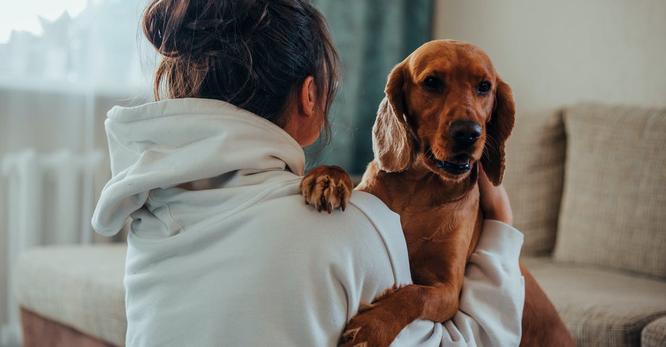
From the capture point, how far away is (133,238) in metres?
1.03

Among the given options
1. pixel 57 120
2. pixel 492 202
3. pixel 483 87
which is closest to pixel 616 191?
pixel 492 202

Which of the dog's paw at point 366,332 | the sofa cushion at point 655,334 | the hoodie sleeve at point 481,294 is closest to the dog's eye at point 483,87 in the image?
the hoodie sleeve at point 481,294

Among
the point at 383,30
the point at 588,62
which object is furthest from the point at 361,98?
the point at 588,62

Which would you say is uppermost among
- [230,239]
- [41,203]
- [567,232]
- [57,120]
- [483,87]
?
[483,87]

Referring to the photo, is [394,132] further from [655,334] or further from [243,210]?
[655,334]

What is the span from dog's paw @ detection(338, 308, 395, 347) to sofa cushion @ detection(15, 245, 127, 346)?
1.41m

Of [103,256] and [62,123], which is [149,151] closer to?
[103,256]

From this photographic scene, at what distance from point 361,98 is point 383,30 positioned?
1.09 feet

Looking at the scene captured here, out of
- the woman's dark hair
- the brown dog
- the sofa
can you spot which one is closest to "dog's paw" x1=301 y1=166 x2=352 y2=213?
the woman's dark hair

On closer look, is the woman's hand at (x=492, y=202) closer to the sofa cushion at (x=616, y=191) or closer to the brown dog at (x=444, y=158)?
the brown dog at (x=444, y=158)

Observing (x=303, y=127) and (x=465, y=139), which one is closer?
(x=303, y=127)

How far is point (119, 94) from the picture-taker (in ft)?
10.5

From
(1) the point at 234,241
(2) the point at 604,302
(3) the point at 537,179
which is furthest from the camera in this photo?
(3) the point at 537,179

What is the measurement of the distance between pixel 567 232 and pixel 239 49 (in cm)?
193
